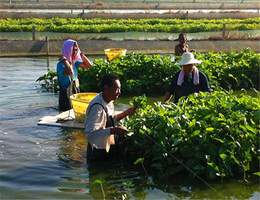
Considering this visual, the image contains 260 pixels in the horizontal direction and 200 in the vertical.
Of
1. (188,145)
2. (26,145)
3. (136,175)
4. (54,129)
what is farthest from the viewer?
(54,129)

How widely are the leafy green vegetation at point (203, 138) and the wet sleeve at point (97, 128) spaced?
536mm

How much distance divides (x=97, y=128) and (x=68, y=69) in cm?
282

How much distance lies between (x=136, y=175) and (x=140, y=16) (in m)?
24.1

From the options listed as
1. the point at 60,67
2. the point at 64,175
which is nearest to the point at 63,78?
the point at 60,67

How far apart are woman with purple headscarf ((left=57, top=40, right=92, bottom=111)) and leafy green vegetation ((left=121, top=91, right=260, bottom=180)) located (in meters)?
2.45

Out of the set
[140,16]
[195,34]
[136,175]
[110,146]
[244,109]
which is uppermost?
[140,16]

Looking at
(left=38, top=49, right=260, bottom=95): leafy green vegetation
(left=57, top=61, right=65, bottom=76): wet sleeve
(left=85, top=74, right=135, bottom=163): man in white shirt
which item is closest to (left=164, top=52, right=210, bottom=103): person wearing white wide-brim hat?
(left=85, top=74, right=135, bottom=163): man in white shirt

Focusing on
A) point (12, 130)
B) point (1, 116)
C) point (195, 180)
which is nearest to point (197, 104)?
point (195, 180)

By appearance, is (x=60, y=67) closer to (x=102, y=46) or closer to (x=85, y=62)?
(x=85, y=62)

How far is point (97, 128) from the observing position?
473 cm

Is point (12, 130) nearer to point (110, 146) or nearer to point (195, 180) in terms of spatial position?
point (110, 146)

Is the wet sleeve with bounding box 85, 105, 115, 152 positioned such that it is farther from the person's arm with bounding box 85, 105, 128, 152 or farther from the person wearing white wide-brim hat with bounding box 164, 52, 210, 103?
the person wearing white wide-brim hat with bounding box 164, 52, 210, 103

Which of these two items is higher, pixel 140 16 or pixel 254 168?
pixel 140 16

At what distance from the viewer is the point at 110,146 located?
525cm
